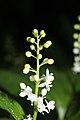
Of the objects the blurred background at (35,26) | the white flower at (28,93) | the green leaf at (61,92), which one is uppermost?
the blurred background at (35,26)

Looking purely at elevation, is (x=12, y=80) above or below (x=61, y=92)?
above

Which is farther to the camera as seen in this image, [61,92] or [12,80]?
[12,80]

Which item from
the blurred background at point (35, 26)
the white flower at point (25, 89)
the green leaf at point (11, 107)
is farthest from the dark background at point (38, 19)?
the white flower at point (25, 89)

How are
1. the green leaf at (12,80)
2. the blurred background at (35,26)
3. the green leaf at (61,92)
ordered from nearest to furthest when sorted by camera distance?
the green leaf at (61,92), the green leaf at (12,80), the blurred background at (35,26)

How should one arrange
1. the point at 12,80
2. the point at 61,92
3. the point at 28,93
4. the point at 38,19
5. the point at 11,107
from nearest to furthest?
the point at 28,93, the point at 11,107, the point at 61,92, the point at 12,80, the point at 38,19

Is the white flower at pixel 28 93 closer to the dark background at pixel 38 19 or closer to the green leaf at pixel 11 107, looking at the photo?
the green leaf at pixel 11 107

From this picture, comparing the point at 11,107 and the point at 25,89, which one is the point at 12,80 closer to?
the point at 11,107

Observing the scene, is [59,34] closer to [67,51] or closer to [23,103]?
[67,51]

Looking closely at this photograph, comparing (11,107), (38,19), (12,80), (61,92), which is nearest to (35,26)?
(38,19)

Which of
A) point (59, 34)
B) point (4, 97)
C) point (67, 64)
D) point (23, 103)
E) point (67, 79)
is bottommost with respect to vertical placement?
point (4, 97)

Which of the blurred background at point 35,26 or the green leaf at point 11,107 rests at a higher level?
the blurred background at point 35,26

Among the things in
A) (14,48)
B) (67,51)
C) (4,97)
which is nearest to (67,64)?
(67,51)
